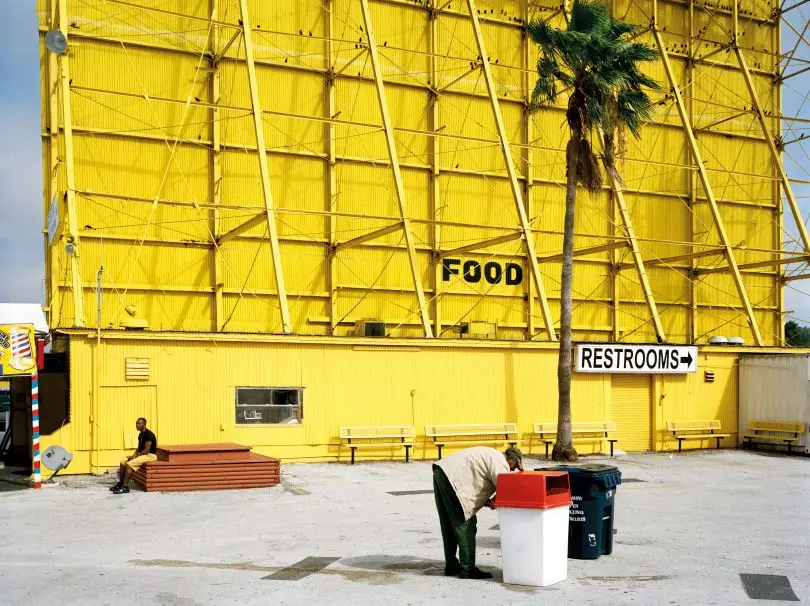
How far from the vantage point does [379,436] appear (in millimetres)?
22547

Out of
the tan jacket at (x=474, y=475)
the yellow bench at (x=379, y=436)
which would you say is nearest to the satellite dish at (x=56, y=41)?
the yellow bench at (x=379, y=436)

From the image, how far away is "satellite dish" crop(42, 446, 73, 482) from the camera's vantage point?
17.8m

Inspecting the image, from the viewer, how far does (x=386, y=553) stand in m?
11.6

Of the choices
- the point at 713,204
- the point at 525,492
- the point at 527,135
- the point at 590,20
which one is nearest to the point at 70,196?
the point at 590,20

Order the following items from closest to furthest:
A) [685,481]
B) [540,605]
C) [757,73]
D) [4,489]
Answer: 1. [540,605]
2. [4,489]
3. [685,481]
4. [757,73]

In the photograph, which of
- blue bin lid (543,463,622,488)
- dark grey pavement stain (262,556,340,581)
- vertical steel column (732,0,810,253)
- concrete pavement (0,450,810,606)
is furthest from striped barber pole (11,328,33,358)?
vertical steel column (732,0,810,253)

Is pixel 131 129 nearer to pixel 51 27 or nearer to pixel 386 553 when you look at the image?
pixel 51 27

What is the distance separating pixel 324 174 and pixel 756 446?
15.8 m

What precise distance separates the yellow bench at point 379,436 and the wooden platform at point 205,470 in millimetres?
4526

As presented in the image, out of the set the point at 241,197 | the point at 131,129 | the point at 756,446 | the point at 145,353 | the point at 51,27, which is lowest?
the point at 756,446

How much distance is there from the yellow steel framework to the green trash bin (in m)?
12.8

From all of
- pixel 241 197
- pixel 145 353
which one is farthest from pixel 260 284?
pixel 145 353

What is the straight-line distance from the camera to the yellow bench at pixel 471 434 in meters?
23.2

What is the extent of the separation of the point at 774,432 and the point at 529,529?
63.1 ft
